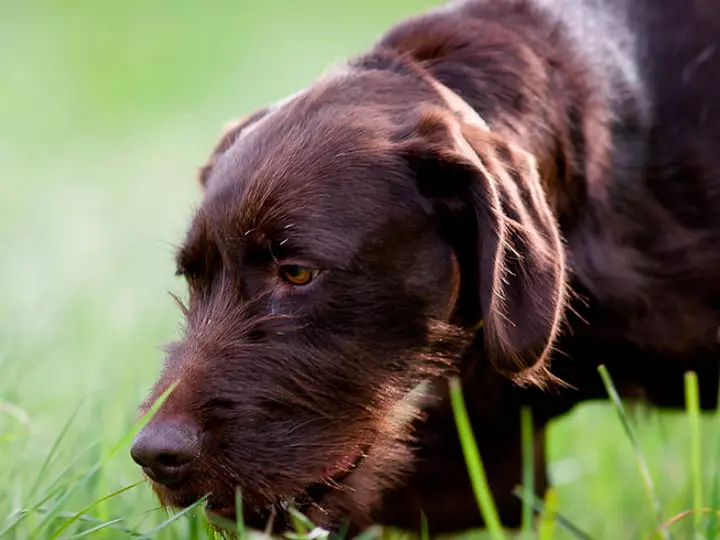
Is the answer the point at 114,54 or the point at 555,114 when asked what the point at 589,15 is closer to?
the point at 555,114

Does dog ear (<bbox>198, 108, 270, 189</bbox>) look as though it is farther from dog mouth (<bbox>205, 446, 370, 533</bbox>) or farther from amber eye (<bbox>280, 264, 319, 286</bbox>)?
dog mouth (<bbox>205, 446, 370, 533</bbox>)

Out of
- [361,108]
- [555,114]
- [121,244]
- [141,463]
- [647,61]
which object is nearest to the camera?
[141,463]

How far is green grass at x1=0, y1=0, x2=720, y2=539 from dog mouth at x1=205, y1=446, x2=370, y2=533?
67 mm

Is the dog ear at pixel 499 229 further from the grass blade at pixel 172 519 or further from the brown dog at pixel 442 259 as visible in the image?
the grass blade at pixel 172 519

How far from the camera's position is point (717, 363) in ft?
10.4

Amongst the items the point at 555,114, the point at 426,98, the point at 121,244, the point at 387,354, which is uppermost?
the point at 426,98

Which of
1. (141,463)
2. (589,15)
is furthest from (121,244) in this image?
(141,463)

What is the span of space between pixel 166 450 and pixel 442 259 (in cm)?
77

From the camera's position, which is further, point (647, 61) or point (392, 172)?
point (647, 61)

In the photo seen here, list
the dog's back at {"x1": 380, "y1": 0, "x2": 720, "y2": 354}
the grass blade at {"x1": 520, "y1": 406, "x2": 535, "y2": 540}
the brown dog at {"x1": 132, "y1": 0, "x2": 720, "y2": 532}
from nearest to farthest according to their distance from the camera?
the grass blade at {"x1": 520, "y1": 406, "x2": 535, "y2": 540}
the brown dog at {"x1": 132, "y1": 0, "x2": 720, "y2": 532}
the dog's back at {"x1": 380, "y1": 0, "x2": 720, "y2": 354}

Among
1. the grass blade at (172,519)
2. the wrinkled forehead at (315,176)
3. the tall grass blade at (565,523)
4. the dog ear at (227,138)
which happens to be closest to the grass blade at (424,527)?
the tall grass blade at (565,523)

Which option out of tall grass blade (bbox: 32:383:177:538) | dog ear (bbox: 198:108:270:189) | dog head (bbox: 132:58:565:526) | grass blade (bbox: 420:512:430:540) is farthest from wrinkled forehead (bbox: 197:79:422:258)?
grass blade (bbox: 420:512:430:540)

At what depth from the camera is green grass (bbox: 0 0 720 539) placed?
280 centimetres

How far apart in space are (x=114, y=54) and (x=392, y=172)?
11.9 meters
